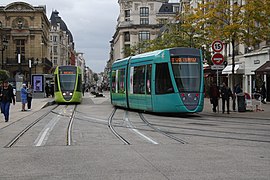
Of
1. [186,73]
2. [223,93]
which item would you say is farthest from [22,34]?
[186,73]

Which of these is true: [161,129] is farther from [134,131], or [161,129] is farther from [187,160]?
[187,160]

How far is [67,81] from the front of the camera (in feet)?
122

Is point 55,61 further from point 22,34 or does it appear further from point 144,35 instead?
point 22,34

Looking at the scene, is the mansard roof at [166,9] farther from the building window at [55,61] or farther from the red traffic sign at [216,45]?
the red traffic sign at [216,45]

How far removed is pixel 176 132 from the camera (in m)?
15.9

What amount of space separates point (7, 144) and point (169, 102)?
10.9m

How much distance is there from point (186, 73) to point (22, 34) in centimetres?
6654

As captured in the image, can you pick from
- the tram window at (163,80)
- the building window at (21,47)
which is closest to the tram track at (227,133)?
the tram window at (163,80)

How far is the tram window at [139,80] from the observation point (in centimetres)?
2480

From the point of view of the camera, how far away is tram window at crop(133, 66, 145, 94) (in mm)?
24797

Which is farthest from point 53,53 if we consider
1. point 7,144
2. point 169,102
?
point 7,144

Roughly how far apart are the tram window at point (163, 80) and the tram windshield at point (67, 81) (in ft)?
51.0

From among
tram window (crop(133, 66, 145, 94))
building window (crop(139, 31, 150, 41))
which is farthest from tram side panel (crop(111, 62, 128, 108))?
building window (crop(139, 31, 150, 41))

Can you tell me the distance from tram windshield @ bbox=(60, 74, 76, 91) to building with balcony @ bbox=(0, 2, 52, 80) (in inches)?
1843
